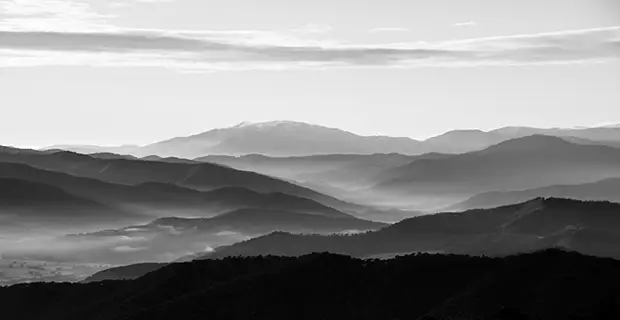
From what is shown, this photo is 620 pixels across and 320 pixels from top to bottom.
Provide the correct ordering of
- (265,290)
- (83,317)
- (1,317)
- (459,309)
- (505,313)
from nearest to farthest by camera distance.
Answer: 1. (505,313)
2. (459,309)
3. (265,290)
4. (83,317)
5. (1,317)

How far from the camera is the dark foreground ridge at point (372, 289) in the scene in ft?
468

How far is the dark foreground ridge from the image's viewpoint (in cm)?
14262

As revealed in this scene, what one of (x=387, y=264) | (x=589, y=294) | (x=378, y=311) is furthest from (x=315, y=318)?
(x=589, y=294)

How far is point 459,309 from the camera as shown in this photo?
138 metres

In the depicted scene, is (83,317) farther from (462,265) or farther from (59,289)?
(462,265)

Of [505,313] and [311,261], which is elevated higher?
[311,261]

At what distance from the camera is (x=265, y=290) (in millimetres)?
149750

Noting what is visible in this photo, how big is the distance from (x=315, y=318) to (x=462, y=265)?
74.3 ft

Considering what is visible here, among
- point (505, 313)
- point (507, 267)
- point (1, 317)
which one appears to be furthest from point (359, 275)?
point (1, 317)

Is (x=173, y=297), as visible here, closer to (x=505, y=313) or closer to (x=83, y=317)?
(x=83, y=317)

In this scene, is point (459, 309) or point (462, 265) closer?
point (459, 309)

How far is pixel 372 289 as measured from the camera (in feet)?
497

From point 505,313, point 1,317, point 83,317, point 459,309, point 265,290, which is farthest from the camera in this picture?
point 1,317

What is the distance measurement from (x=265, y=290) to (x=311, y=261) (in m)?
11.0
